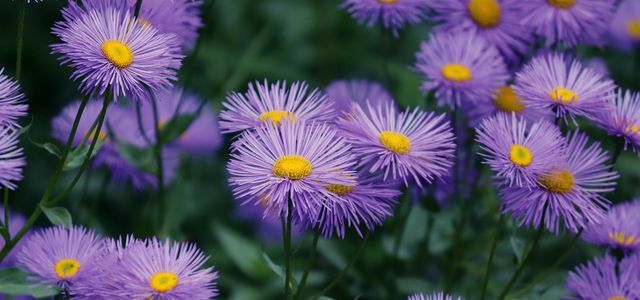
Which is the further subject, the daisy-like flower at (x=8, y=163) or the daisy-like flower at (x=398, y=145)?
the daisy-like flower at (x=398, y=145)

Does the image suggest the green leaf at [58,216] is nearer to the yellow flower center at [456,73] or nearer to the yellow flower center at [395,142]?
the yellow flower center at [395,142]

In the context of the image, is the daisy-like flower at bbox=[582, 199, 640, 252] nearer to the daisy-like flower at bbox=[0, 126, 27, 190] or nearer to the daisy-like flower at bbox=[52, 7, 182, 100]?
the daisy-like flower at bbox=[52, 7, 182, 100]

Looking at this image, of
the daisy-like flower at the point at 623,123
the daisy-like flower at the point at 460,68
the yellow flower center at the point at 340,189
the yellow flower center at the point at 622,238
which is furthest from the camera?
the daisy-like flower at the point at 460,68

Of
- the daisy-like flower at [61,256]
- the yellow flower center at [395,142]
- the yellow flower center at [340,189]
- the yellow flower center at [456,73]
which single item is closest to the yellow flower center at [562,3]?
the yellow flower center at [456,73]

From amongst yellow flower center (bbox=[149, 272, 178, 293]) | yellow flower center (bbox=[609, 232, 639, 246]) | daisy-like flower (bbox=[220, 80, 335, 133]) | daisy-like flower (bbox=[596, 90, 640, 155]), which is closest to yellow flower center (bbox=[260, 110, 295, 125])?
daisy-like flower (bbox=[220, 80, 335, 133])

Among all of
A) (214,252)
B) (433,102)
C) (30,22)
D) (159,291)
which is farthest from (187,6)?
(30,22)
